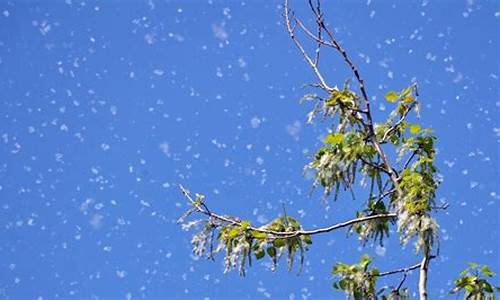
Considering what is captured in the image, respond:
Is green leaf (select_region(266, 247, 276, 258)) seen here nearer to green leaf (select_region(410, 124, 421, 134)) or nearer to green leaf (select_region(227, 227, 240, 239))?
green leaf (select_region(227, 227, 240, 239))

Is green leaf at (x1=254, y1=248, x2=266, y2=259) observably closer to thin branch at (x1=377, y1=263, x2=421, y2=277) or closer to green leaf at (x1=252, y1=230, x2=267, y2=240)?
green leaf at (x1=252, y1=230, x2=267, y2=240)

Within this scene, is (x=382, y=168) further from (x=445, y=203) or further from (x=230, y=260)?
(x=230, y=260)

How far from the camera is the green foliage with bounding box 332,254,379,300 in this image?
13.2 ft

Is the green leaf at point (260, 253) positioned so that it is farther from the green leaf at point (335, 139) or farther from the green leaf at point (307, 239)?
the green leaf at point (335, 139)

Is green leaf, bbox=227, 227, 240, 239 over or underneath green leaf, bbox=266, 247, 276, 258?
over

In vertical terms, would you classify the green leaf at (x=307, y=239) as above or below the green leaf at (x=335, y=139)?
below

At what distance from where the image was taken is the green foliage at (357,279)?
402 centimetres

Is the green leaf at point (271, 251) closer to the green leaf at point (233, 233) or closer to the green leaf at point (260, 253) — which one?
the green leaf at point (260, 253)

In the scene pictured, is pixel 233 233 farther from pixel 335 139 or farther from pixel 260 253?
pixel 335 139

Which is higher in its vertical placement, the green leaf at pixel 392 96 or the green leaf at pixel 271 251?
the green leaf at pixel 392 96

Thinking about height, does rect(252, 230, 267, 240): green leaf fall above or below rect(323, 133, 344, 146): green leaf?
below

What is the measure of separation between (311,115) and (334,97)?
0.12m

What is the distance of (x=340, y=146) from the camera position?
3.98 metres

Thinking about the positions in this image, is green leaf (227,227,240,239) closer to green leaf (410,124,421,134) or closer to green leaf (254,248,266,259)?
green leaf (254,248,266,259)
